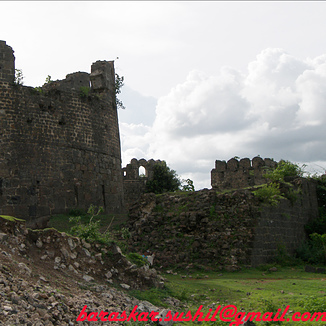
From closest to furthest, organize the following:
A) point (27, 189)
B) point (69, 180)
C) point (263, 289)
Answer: point (263, 289), point (27, 189), point (69, 180)

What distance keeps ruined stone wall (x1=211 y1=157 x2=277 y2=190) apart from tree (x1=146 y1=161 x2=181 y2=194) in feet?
11.0

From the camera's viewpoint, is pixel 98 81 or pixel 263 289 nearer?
pixel 263 289

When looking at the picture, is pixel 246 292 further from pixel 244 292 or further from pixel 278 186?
pixel 278 186

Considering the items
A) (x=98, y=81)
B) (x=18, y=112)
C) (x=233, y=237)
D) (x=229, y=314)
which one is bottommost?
(x=229, y=314)

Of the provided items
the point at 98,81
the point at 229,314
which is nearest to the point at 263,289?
the point at 229,314

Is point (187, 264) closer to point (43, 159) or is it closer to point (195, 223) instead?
point (195, 223)

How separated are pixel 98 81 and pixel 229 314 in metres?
16.0

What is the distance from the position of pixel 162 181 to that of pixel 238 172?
5.55 meters

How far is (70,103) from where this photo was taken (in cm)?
2031

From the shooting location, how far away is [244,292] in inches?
388

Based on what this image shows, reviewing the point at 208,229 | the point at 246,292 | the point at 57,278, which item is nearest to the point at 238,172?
the point at 208,229

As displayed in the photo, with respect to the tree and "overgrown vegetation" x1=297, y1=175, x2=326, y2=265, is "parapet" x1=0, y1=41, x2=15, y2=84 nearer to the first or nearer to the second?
"overgrown vegetation" x1=297, y1=175, x2=326, y2=265

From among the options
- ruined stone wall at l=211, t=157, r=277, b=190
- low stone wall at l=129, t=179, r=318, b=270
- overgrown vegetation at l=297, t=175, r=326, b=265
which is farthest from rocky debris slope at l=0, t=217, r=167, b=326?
ruined stone wall at l=211, t=157, r=277, b=190


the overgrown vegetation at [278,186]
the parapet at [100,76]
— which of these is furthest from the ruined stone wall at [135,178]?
the overgrown vegetation at [278,186]
